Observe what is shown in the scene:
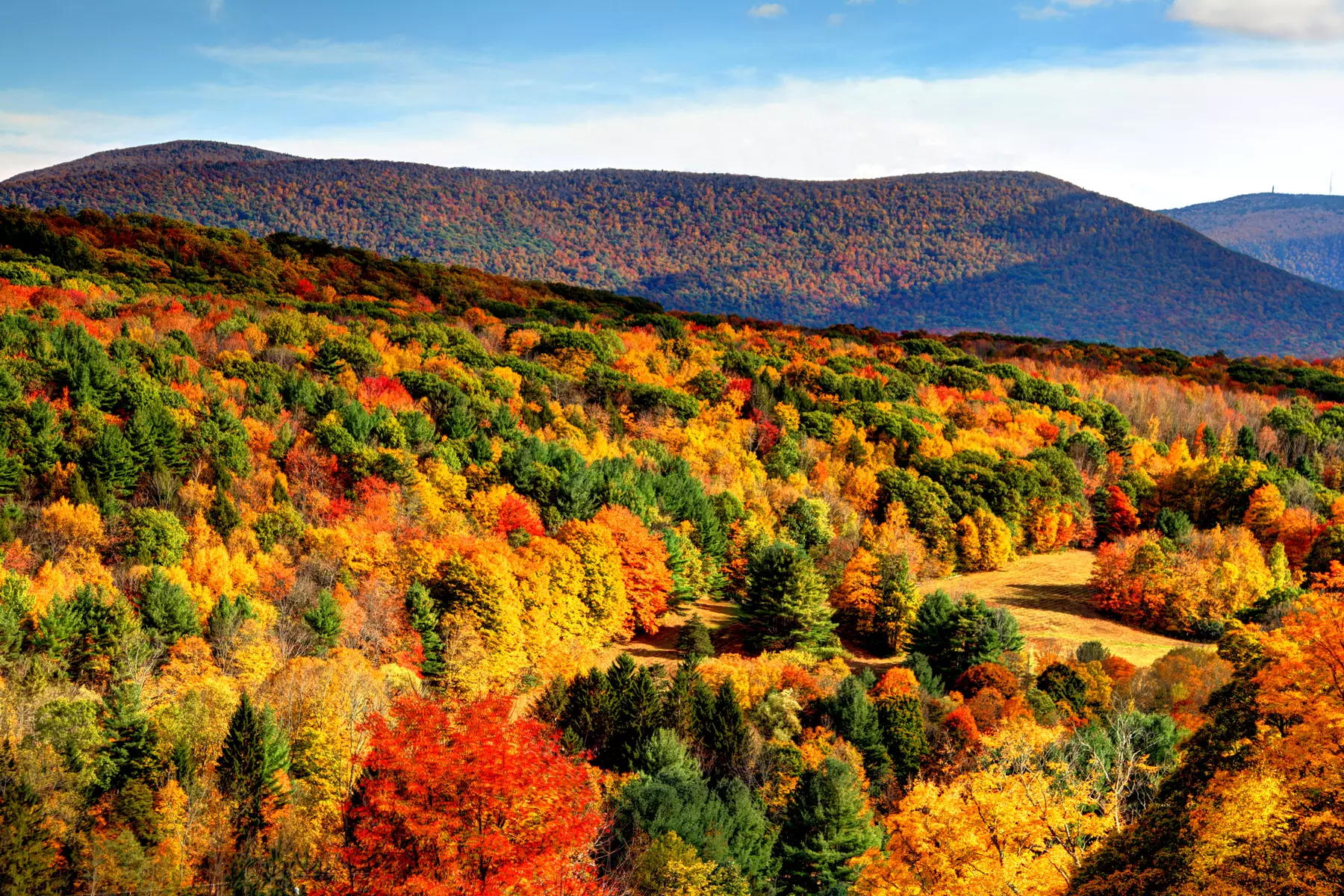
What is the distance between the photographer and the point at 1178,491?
108 metres

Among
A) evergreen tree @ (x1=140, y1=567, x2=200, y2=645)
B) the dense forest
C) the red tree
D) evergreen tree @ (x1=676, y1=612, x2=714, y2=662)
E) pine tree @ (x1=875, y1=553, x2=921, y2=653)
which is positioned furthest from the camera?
pine tree @ (x1=875, y1=553, x2=921, y2=653)

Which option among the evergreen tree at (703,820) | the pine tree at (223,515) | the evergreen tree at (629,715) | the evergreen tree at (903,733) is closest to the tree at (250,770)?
the evergreen tree at (703,820)

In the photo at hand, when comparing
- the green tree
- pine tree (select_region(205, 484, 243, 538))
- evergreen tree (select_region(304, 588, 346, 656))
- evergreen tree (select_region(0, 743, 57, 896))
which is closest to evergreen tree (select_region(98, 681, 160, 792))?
evergreen tree (select_region(0, 743, 57, 896))

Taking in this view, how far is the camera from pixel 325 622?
2382 inches

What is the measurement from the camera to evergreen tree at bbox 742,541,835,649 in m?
71.3

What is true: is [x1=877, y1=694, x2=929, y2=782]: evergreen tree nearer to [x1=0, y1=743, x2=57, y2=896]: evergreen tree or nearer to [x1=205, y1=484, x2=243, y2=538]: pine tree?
[x1=0, y1=743, x2=57, y2=896]: evergreen tree

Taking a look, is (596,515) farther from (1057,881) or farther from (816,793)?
(1057,881)

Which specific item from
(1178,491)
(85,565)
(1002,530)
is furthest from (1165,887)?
(1178,491)

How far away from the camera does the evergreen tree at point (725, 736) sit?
5178 centimetres

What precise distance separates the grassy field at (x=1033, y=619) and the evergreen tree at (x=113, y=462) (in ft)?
96.8

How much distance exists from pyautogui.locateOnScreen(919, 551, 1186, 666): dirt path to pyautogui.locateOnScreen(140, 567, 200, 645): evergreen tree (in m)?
44.4

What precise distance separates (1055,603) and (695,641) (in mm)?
27197

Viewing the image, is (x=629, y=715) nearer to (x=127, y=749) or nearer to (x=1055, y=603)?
(x=127, y=749)

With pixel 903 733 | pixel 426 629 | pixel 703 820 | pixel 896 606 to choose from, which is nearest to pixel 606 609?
pixel 426 629
